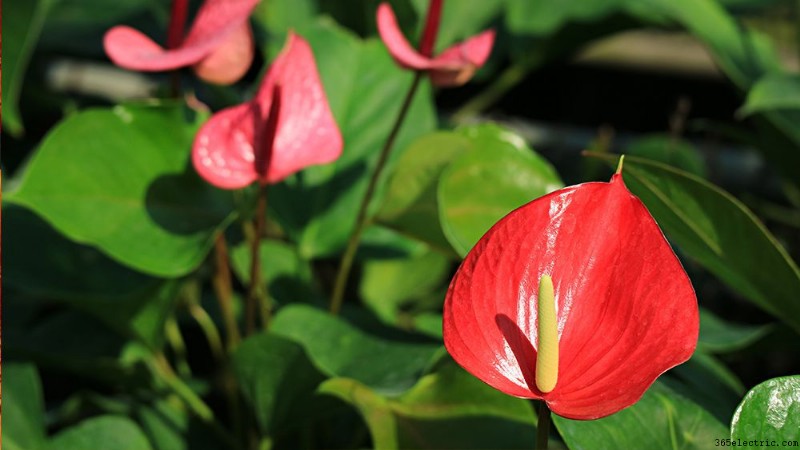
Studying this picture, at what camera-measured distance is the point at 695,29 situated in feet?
2.49

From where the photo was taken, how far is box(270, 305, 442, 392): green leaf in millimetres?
522

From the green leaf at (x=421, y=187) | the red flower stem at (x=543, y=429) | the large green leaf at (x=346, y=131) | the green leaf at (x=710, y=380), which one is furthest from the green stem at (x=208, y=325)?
the red flower stem at (x=543, y=429)

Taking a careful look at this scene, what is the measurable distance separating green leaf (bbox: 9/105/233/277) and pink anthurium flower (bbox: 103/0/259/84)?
0.19 ft

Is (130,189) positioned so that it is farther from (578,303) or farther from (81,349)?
(578,303)

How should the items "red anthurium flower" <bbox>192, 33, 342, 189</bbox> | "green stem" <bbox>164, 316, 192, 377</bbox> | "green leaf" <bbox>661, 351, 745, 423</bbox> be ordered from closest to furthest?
"red anthurium flower" <bbox>192, 33, 342, 189</bbox>, "green leaf" <bbox>661, 351, 745, 423</bbox>, "green stem" <bbox>164, 316, 192, 377</bbox>

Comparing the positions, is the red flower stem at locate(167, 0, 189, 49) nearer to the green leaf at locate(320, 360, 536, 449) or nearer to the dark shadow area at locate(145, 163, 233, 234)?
the dark shadow area at locate(145, 163, 233, 234)

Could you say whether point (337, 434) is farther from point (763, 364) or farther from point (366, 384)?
point (763, 364)

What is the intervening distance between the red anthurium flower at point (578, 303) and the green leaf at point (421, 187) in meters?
0.19

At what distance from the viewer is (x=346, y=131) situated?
702mm

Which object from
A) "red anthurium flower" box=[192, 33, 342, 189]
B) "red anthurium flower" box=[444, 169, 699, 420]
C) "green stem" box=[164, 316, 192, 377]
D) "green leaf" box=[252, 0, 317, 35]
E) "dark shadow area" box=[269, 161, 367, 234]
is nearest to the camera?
"red anthurium flower" box=[444, 169, 699, 420]

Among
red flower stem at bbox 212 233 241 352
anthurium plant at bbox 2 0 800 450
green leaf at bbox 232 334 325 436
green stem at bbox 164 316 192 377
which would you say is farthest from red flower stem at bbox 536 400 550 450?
green stem at bbox 164 316 192 377

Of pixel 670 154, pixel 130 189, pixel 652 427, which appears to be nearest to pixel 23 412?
pixel 130 189

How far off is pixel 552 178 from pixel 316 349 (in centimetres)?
17

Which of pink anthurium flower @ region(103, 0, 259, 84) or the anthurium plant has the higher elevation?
pink anthurium flower @ region(103, 0, 259, 84)
